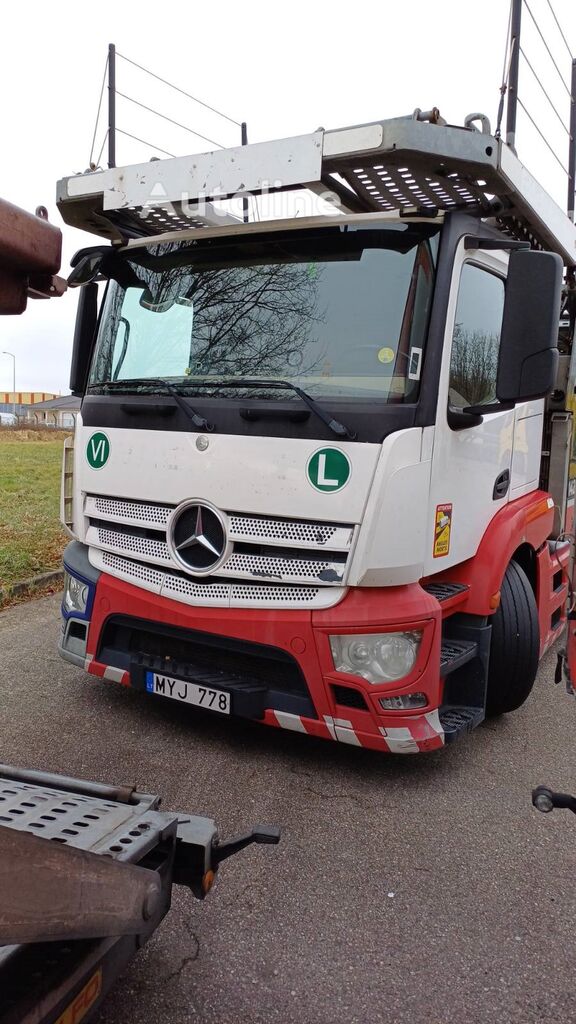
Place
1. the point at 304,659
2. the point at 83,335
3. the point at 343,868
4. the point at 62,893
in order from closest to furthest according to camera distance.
Answer: the point at 62,893 < the point at 343,868 < the point at 304,659 < the point at 83,335

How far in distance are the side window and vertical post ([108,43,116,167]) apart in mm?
2144

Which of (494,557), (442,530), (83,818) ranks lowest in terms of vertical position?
(83,818)

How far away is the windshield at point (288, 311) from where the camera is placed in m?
3.30

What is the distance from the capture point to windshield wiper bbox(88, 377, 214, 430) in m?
3.45

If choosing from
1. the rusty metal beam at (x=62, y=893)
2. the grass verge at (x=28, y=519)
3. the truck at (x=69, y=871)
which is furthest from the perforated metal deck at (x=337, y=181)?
the grass verge at (x=28, y=519)

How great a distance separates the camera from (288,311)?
3.47 m

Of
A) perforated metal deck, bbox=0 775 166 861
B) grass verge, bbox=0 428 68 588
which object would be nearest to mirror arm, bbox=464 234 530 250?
perforated metal deck, bbox=0 775 166 861

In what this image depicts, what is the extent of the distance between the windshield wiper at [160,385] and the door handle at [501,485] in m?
1.56

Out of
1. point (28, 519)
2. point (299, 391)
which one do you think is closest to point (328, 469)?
point (299, 391)

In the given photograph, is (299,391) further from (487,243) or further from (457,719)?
(457,719)

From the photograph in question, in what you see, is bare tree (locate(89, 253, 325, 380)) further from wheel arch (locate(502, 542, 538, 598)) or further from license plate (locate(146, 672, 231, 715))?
wheel arch (locate(502, 542, 538, 598))

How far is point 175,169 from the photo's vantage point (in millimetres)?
3502

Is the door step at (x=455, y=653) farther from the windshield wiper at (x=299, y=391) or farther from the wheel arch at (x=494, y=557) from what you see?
the windshield wiper at (x=299, y=391)

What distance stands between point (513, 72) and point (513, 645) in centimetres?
299
